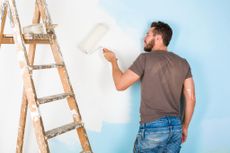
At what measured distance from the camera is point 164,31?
2309mm

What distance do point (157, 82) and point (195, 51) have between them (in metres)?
0.59

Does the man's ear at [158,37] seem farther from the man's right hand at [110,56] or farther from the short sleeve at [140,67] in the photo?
the man's right hand at [110,56]

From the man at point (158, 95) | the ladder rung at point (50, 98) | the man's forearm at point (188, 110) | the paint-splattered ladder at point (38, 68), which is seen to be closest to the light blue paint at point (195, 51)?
the man's forearm at point (188, 110)

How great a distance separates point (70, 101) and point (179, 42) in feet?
3.45

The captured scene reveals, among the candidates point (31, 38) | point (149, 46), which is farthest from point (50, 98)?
point (149, 46)

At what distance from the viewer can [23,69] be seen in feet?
5.80

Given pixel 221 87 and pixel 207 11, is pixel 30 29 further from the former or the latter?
pixel 221 87

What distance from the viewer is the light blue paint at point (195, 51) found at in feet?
8.22

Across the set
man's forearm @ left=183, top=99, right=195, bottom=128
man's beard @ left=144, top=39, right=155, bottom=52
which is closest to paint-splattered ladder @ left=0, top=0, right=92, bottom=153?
man's beard @ left=144, top=39, right=155, bottom=52

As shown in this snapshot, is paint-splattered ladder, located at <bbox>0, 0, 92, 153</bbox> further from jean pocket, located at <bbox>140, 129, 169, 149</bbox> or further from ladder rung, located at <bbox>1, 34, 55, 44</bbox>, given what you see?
jean pocket, located at <bbox>140, 129, 169, 149</bbox>

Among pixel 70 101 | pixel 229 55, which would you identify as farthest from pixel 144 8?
pixel 70 101

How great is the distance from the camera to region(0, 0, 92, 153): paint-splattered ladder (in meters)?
1.73

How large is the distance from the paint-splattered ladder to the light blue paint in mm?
554

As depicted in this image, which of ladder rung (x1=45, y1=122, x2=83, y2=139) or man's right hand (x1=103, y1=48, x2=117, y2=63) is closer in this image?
ladder rung (x1=45, y1=122, x2=83, y2=139)
